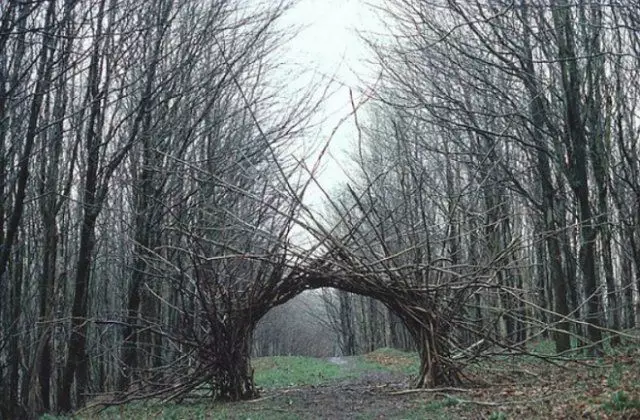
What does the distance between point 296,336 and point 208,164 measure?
5908cm

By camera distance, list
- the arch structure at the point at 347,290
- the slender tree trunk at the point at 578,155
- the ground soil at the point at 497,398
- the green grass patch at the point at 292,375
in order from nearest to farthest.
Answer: the ground soil at the point at 497,398 < the arch structure at the point at 347,290 < the slender tree trunk at the point at 578,155 < the green grass patch at the point at 292,375

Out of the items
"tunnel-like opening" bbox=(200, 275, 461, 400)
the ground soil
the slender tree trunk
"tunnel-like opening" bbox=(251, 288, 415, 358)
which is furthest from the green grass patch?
the slender tree trunk

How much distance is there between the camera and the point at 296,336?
70.2 m

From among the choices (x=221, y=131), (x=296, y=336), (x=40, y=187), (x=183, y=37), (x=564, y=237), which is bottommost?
(x=296, y=336)

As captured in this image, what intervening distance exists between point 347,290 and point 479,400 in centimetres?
247

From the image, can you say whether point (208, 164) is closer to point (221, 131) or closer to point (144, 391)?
point (221, 131)

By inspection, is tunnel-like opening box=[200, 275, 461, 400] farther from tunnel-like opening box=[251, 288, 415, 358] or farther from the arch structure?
tunnel-like opening box=[251, 288, 415, 358]

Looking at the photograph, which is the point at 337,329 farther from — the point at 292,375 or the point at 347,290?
the point at 347,290

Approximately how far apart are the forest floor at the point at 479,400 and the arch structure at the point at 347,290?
1.22 ft

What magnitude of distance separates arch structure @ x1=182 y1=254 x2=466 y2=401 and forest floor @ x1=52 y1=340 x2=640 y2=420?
1.22 feet

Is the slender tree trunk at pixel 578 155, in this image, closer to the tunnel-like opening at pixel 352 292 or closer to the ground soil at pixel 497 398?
the ground soil at pixel 497 398

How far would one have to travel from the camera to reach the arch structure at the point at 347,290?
8.42m

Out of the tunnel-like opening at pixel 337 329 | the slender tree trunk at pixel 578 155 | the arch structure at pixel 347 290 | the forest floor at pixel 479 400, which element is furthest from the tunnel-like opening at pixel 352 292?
the tunnel-like opening at pixel 337 329

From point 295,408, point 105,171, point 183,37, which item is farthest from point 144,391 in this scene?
point 183,37
